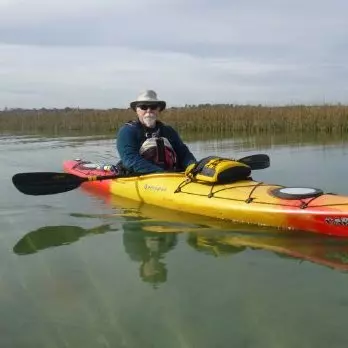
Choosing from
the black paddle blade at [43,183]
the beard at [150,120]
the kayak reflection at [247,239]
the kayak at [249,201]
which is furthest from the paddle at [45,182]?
the kayak reflection at [247,239]

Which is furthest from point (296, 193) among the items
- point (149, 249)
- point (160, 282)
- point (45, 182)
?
point (45, 182)

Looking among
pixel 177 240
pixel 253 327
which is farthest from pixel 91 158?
pixel 253 327

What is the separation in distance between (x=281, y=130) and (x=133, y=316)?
16.4 metres

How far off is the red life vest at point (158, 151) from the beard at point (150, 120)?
0.19 meters

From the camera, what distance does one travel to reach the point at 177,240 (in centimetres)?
461

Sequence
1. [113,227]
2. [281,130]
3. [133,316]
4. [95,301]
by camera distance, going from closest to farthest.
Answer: [133,316], [95,301], [113,227], [281,130]

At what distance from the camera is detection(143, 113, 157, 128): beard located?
641cm

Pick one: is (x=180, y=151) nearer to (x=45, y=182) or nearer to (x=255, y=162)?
(x=255, y=162)

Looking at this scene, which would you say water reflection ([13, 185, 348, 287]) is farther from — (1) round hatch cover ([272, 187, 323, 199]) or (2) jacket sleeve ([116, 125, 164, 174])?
(2) jacket sleeve ([116, 125, 164, 174])

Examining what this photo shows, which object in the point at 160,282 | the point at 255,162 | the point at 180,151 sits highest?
the point at 180,151

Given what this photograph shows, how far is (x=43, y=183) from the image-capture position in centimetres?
605

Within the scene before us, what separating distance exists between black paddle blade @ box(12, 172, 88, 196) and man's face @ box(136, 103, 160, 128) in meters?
1.04

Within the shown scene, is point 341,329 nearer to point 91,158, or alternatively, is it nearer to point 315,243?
point 315,243

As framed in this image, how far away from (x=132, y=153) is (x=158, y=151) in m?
0.33
